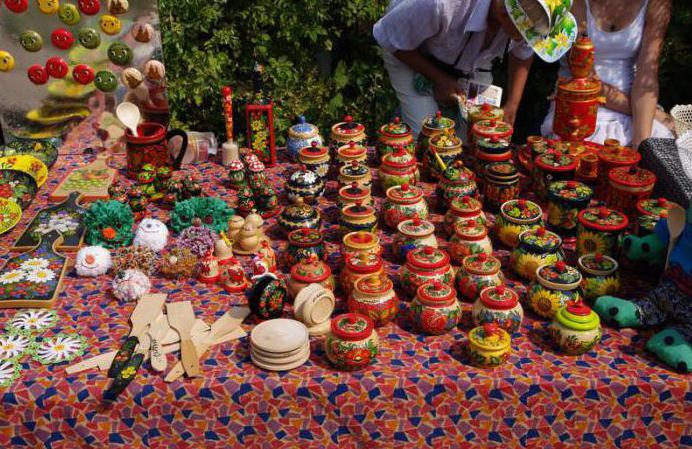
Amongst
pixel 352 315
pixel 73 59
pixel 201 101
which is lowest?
pixel 201 101

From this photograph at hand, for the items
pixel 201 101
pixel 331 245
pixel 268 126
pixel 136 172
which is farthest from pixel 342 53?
pixel 331 245

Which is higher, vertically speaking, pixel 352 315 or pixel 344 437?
pixel 352 315

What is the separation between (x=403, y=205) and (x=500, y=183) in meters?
0.41

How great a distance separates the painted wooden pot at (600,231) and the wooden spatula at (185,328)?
4.33 feet

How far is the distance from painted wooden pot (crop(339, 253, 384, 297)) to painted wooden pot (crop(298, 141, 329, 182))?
80cm

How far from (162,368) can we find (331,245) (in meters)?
0.88

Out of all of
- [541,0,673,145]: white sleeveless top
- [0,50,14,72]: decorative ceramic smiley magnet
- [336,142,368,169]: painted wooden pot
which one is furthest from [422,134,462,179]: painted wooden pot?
[0,50,14,72]: decorative ceramic smiley magnet

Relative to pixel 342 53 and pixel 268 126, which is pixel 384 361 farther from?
pixel 342 53

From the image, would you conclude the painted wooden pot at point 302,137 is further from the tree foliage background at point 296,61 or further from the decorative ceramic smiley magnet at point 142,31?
the tree foliage background at point 296,61

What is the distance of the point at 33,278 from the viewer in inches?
90.7

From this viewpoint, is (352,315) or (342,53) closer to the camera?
(352,315)

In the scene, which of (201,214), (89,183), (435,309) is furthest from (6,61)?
(435,309)

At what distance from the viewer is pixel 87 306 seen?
2262 millimetres

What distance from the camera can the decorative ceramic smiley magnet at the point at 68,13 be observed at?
317 centimetres
